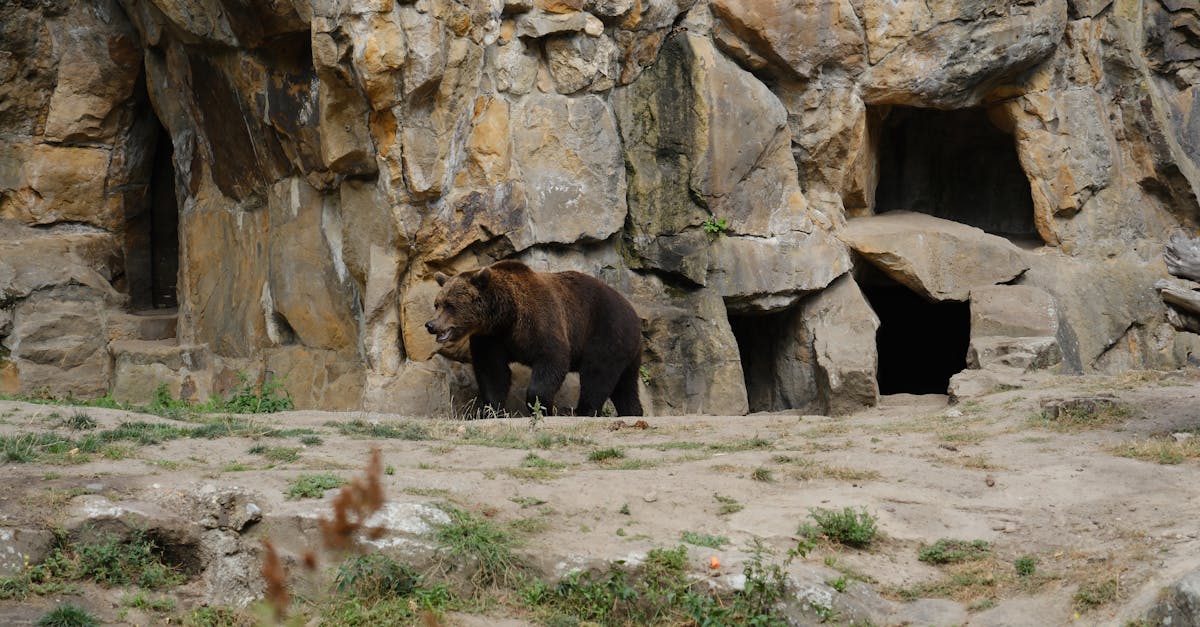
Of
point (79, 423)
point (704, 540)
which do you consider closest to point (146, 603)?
point (79, 423)

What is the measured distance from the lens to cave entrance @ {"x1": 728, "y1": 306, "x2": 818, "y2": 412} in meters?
15.0

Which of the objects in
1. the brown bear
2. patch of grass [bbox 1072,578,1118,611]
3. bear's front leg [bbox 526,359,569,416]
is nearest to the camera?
patch of grass [bbox 1072,578,1118,611]

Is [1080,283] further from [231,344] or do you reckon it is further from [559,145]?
[231,344]

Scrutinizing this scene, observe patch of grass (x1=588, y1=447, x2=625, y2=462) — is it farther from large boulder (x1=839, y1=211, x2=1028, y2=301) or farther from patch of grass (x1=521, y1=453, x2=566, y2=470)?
large boulder (x1=839, y1=211, x2=1028, y2=301)

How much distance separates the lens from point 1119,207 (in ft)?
54.2

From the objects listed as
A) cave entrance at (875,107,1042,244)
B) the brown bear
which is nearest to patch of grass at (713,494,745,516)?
the brown bear

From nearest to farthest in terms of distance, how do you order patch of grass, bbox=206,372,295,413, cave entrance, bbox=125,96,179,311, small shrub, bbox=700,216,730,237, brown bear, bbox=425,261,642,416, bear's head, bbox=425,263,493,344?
patch of grass, bbox=206,372,295,413 → bear's head, bbox=425,263,493,344 → brown bear, bbox=425,261,642,416 → small shrub, bbox=700,216,730,237 → cave entrance, bbox=125,96,179,311

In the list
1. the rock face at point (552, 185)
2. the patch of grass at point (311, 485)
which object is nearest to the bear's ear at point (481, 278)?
Answer: the rock face at point (552, 185)

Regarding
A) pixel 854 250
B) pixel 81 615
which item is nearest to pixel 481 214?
pixel 854 250

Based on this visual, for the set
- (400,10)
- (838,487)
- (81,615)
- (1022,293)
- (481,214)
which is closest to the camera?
(81,615)

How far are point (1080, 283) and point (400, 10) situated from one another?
916cm

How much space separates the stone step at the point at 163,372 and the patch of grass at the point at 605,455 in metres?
6.98

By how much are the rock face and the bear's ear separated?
66 cm

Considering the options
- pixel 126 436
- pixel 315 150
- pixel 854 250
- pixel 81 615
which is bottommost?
pixel 81 615
